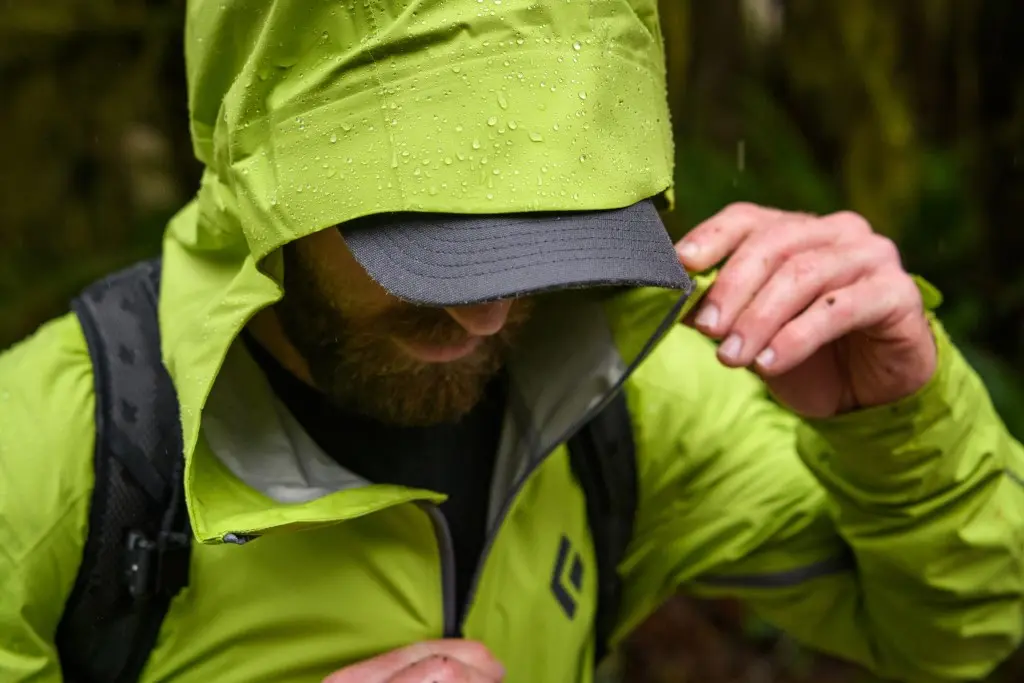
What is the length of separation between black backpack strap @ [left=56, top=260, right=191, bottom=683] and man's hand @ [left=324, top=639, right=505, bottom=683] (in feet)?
0.75

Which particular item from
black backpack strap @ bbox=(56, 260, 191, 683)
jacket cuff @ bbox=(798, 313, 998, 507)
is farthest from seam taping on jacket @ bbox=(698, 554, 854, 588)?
black backpack strap @ bbox=(56, 260, 191, 683)

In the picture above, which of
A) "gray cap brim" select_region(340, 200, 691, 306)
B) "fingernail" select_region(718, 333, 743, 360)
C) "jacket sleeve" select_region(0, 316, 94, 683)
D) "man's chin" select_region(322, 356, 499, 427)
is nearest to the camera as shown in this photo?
"gray cap brim" select_region(340, 200, 691, 306)

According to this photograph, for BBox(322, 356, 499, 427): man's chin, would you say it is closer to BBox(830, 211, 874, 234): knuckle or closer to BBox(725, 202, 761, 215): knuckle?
BBox(725, 202, 761, 215): knuckle

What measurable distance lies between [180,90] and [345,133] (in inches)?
115

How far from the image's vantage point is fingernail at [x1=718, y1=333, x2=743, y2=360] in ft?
3.48

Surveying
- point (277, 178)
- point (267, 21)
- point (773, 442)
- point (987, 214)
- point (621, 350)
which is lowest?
point (987, 214)

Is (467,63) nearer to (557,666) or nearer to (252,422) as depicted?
(252,422)

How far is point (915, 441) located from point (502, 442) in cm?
58

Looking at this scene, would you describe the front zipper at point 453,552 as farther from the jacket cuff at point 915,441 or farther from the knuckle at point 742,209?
the jacket cuff at point 915,441

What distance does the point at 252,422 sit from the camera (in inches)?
45.1

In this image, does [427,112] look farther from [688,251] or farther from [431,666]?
[431,666]

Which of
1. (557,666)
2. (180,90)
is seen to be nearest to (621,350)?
(557,666)

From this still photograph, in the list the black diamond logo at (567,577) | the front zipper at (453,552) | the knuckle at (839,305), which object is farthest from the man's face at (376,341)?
the knuckle at (839,305)

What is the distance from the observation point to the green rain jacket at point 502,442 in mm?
883
